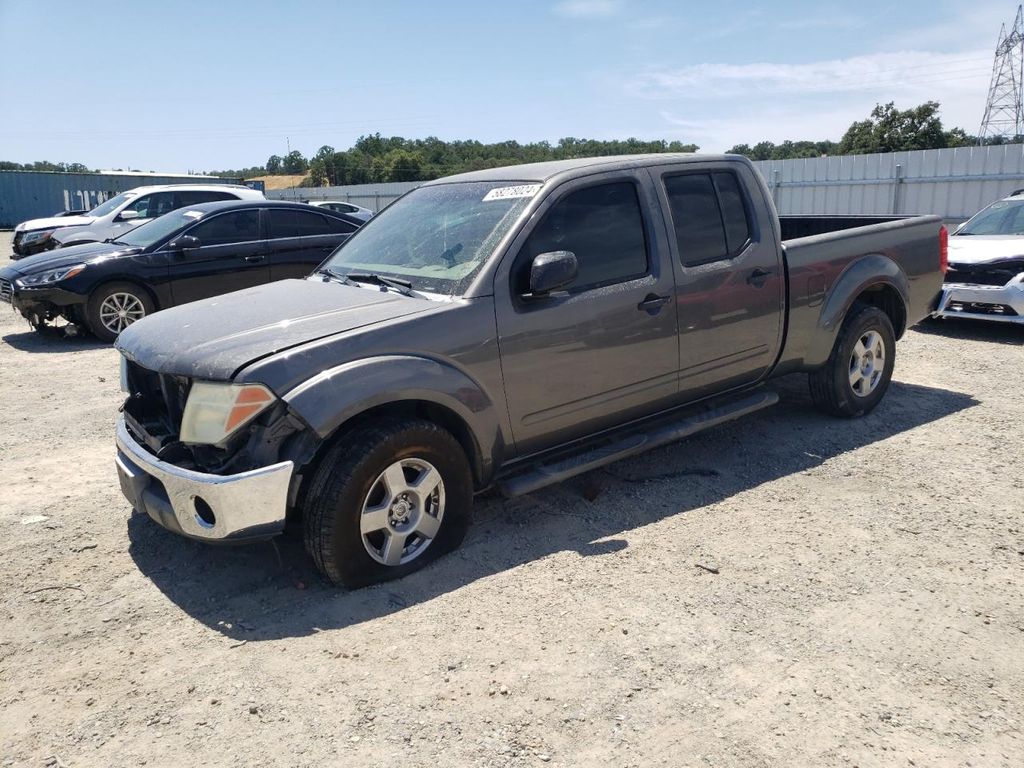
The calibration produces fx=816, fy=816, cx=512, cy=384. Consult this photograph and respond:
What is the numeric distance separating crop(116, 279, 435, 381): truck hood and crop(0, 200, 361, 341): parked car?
559 cm

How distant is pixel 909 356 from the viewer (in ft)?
26.6

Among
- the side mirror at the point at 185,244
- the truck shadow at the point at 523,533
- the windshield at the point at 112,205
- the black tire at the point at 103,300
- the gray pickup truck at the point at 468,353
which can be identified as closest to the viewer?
the gray pickup truck at the point at 468,353

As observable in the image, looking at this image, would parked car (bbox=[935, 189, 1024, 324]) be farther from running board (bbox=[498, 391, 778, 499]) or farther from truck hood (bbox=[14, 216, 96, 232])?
truck hood (bbox=[14, 216, 96, 232])

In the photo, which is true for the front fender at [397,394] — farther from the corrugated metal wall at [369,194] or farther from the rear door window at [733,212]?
the corrugated metal wall at [369,194]

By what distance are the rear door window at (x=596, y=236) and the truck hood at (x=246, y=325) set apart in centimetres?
72

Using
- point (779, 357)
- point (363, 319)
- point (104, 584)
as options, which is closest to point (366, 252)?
point (363, 319)

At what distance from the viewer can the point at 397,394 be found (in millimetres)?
3615

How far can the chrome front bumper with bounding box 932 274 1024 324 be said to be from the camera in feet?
27.8

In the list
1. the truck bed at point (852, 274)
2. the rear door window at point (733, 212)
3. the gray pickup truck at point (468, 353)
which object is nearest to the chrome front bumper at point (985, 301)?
the truck bed at point (852, 274)

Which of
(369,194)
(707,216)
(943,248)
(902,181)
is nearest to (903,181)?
(902,181)

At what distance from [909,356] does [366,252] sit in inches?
231

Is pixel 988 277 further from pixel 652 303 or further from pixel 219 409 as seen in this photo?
pixel 219 409

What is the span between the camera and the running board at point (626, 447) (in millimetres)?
4168

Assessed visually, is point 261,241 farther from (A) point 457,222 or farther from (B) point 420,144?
(B) point 420,144
